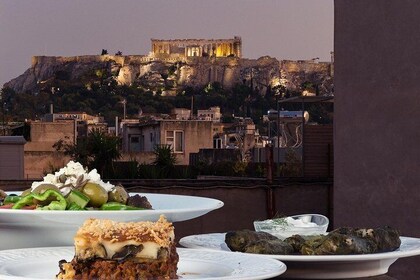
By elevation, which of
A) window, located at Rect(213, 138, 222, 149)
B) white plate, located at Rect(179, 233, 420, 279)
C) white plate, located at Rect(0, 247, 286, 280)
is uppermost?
white plate, located at Rect(0, 247, 286, 280)

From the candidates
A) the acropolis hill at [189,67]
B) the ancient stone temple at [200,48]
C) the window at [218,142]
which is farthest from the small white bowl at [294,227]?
the ancient stone temple at [200,48]

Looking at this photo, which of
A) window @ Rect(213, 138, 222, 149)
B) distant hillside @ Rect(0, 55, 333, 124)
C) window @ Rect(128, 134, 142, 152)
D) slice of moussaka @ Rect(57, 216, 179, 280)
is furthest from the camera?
distant hillside @ Rect(0, 55, 333, 124)

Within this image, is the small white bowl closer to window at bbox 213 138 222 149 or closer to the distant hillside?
window at bbox 213 138 222 149

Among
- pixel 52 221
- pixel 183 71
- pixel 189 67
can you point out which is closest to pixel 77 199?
pixel 52 221

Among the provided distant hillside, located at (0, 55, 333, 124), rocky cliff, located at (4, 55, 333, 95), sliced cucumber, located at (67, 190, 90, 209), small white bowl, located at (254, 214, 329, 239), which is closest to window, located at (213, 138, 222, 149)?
distant hillside, located at (0, 55, 333, 124)

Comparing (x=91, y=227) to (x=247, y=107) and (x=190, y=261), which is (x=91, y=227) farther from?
(x=247, y=107)

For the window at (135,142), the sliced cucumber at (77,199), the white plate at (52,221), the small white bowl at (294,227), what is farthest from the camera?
the window at (135,142)

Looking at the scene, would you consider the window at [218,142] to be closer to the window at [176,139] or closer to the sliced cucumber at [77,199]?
the window at [176,139]
